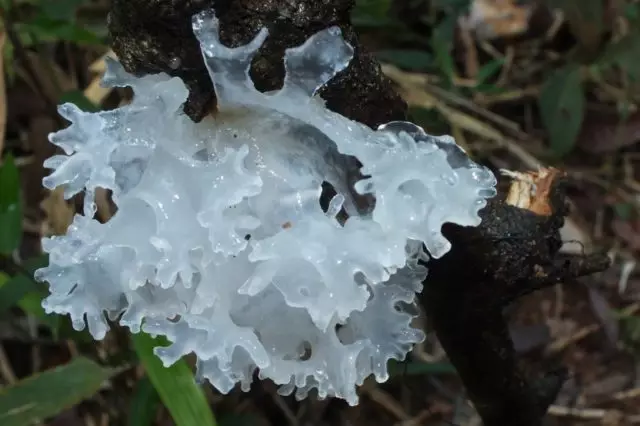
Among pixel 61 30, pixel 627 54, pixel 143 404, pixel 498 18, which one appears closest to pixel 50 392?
pixel 143 404

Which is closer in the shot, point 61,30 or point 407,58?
point 61,30

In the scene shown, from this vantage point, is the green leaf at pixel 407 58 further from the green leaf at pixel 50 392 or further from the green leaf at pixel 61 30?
the green leaf at pixel 50 392

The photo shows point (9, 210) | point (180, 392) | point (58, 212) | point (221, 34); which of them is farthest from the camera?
point (58, 212)

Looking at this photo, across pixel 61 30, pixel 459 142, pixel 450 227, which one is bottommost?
pixel 459 142

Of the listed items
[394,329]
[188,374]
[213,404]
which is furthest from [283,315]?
[213,404]

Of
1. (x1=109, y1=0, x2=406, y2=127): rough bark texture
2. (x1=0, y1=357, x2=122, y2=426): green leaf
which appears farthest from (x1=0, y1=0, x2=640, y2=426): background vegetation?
(x1=109, y1=0, x2=406, y2=127): rough bark texture

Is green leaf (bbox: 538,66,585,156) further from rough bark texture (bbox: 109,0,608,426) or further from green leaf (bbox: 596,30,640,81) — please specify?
rough bark texture (bbox: 109,0,608,426)

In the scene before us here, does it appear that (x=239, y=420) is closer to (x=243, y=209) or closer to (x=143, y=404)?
(x=143, y=404)
